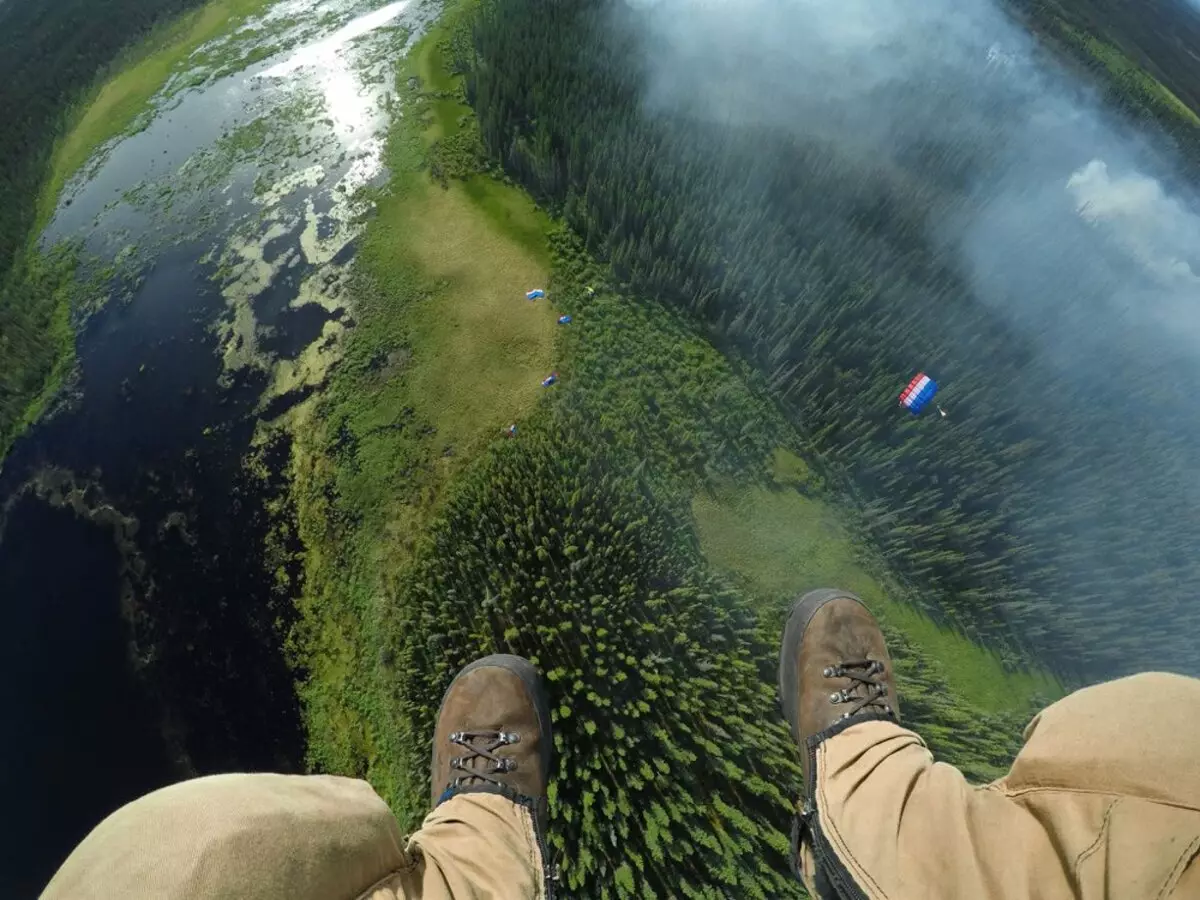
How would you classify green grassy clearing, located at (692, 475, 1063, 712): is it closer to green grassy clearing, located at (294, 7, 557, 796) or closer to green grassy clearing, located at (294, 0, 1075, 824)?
green grassy clearing, located at (294, 0, 1075, 824)


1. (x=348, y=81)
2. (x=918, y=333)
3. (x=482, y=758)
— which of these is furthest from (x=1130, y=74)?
(x=482, y=758)

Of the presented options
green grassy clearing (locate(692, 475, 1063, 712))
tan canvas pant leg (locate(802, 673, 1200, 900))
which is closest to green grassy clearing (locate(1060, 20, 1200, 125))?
green grassy clearing (locate(692, 475, 1063, 712))

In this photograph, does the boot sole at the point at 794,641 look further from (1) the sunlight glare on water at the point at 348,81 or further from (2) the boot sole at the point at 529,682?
(1) the sunlight glare on water at the point at 348,81

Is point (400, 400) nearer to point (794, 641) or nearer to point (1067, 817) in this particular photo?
point (794, 641)

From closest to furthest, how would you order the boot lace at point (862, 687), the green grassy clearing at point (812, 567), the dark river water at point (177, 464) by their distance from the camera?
the boot lace at point (862, 687), the green grassy clearing at point (812, 567), the dark river water at point (177, 464)

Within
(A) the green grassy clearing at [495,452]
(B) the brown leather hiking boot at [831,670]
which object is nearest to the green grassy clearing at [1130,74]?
(A) the green grassy clearing at [495,452]
